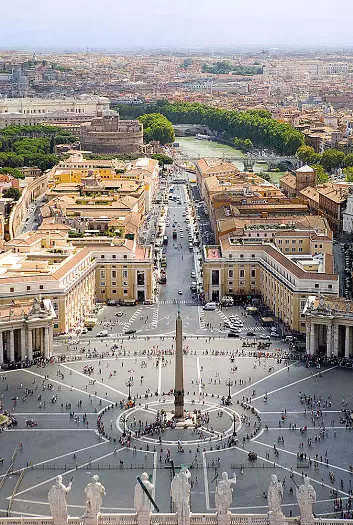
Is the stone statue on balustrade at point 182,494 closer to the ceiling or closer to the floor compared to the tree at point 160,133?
closer to the ceiling

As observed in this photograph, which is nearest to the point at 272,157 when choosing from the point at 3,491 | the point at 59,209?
the point at 59,209

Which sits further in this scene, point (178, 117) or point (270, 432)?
point (178, 117)

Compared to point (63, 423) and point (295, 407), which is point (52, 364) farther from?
point (295, 407)

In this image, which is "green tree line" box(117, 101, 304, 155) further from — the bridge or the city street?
the city street

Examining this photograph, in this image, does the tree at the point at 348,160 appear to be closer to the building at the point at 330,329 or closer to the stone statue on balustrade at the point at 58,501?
the building at the point at 330,329

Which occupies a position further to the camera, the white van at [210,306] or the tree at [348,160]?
the tree at [348,160]

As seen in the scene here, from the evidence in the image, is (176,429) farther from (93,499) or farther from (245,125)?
(245,125)

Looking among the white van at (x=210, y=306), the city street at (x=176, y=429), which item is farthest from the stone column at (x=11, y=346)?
the white van at (x=210, y=306)
